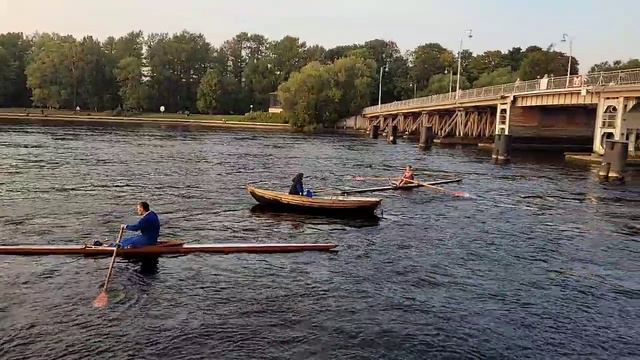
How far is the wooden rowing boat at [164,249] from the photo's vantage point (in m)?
21.7

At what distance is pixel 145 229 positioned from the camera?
22.0 metres

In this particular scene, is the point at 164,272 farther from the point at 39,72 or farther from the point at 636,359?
the point at 39,72

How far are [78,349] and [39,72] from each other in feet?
511

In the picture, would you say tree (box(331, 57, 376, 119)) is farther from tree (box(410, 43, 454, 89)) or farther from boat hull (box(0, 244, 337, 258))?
boat hull (box(0, 244, 337, 258))

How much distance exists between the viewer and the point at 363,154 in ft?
239

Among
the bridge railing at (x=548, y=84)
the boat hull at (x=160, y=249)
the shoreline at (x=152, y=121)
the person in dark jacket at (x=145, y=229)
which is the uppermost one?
the bridge railing at (x=548, y=84)

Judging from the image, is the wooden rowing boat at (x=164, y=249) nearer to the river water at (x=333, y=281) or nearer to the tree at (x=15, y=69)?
the river water at (x=333, y=281)

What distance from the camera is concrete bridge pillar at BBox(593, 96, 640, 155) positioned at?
184ft

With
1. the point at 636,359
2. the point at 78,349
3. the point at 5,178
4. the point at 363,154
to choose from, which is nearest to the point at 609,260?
the point at 636,359

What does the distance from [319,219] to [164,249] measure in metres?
9.55

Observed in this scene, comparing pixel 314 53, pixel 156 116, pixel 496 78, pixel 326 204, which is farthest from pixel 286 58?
pixel 326 204

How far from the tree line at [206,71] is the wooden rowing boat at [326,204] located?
105473 millimetres

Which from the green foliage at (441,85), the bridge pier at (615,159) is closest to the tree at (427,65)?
the green foliage at (441,85)

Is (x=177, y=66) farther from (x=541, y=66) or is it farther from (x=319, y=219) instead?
(x=319, y=219)
